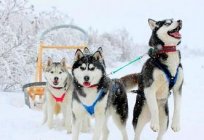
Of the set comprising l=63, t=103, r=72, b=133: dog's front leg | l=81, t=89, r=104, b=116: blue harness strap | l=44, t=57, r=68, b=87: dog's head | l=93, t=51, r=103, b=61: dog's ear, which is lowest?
l=63, t=103, r=72, b=133: dog's front leg

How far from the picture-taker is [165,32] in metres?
4.37

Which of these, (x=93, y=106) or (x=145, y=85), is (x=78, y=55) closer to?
(x=93, y=106)

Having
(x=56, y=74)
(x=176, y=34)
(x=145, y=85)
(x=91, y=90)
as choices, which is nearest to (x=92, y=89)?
(x=91, y=90)

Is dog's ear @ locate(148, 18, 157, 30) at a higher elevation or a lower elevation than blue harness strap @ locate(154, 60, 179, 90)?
higher

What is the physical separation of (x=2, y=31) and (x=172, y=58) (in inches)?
331

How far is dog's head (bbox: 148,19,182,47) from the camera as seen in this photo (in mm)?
4328

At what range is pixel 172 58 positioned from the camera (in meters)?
4.48

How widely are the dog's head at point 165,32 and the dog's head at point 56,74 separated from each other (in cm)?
167

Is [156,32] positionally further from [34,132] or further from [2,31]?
[2,31]

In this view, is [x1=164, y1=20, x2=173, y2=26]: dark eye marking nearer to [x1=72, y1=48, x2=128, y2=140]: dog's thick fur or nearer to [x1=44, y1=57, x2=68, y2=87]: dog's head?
[x1=72, y1=48, x2=128, y2=140]: dog's thick fur

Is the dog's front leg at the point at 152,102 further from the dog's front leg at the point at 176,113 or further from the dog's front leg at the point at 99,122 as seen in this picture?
the dog's front leg at the point at 99,122

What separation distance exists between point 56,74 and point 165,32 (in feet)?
6.19

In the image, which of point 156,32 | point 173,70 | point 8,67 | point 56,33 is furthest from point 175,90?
point 56,33

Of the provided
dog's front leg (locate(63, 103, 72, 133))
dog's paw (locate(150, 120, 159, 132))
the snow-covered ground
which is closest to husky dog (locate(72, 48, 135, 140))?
dog's paw (locate(150, 120, 159, 132))
